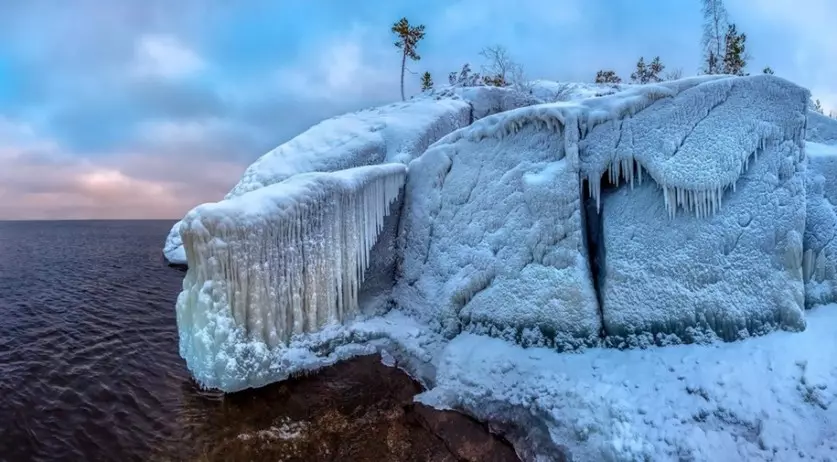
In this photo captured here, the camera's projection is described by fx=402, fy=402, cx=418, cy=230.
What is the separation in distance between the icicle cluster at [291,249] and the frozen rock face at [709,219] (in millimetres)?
4712

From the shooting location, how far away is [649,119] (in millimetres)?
7090

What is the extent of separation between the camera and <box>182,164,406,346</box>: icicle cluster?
22.1 feet

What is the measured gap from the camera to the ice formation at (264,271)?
673cm

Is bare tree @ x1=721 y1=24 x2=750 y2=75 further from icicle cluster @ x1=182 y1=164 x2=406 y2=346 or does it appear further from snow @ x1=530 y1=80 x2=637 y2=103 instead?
icicle cluster @ x1=182 y1=164 x2=406 y2=346

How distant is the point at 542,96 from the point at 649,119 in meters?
13.1

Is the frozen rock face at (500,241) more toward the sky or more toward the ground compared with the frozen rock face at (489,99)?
more toward the ground

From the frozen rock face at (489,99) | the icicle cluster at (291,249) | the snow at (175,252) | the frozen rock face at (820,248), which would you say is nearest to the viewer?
the frozen rock face at (820,248)

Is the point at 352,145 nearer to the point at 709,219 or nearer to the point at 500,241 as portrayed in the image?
the point at 500,241

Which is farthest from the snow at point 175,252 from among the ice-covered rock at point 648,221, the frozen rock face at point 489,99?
the ice-covered rock at point 648,221

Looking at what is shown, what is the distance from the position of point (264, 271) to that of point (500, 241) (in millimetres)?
4390

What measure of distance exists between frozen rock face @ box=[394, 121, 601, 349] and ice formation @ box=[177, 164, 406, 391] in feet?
4.94

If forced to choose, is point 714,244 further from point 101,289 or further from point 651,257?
point 101,289

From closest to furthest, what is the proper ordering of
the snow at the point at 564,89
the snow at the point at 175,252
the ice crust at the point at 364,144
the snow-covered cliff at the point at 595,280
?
1. the snow-covered cliff at the point at 595,280
2. the ice crust at the point at 364,144
3. the snow at the point at 564,89
4. the snow at the point at 175,252

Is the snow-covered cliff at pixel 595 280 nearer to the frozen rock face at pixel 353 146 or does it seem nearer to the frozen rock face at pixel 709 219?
the frozen rock face at pixel 709 219
